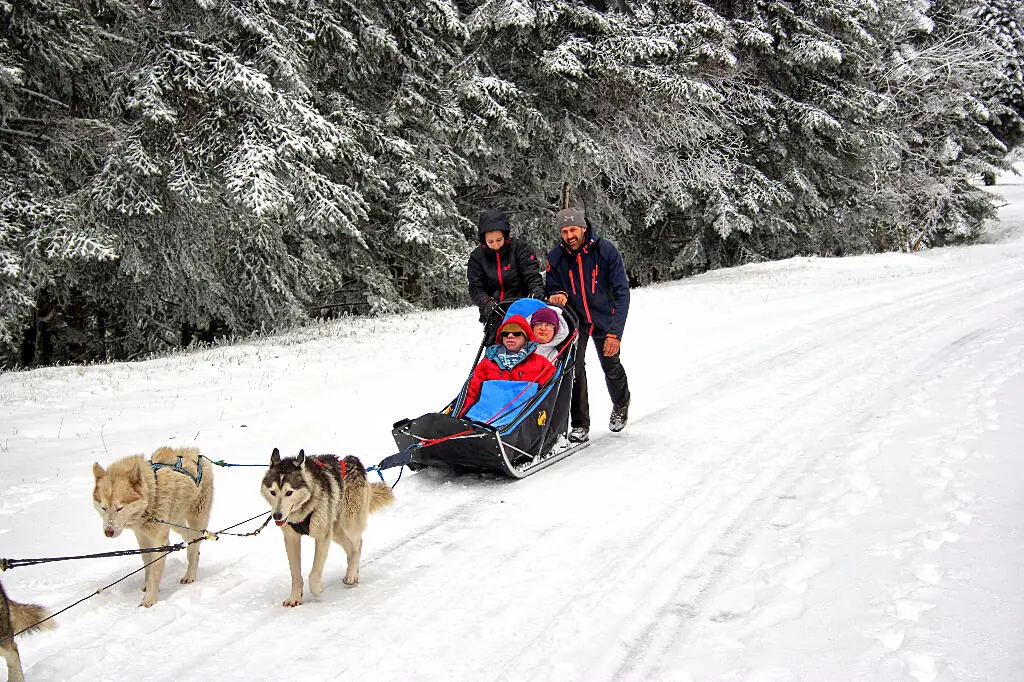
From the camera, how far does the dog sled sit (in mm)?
5637

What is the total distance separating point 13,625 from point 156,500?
0.98 metres

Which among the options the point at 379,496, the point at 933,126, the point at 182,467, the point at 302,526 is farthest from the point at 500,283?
the point at 933,126

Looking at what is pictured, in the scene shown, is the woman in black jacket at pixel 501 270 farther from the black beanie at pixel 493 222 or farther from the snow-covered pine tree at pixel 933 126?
the snow-covered pine tree at pixel 933 126

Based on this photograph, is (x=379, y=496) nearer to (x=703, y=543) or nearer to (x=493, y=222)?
(x=703, y=543)

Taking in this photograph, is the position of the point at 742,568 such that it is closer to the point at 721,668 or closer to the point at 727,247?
the point at 721,668

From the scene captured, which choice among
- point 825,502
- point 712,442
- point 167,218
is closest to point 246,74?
point 167,218

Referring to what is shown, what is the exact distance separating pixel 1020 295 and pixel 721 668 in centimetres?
1385

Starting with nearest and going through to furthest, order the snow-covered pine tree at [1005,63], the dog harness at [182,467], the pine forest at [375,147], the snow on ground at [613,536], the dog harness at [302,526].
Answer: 1. the snow on ground at [613,536]
2. the dog harness at [302,526]
3. the dog harness at [182,467]
4. the pine forest at [375,147]
5. the snow-covered pine tree at [1005,63]

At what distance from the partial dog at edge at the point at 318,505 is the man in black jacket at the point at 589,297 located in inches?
121

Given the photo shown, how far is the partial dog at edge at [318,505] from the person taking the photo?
3.83m

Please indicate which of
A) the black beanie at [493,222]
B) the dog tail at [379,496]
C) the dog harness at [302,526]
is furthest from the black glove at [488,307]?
the dog harness at [302,526]

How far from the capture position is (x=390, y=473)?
21.8ft

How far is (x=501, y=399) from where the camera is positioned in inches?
246

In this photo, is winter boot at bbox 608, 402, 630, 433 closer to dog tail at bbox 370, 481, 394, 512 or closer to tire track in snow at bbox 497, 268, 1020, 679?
tire track in snow at bbox 497, 268, 1020, 679
